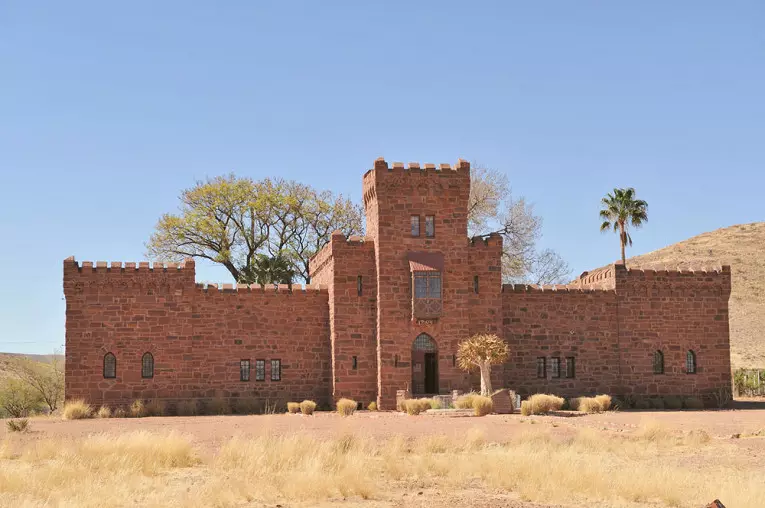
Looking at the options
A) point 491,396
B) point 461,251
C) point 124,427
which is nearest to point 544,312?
point 461,251

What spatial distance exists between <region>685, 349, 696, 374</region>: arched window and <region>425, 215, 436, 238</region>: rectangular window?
11381 millimetres

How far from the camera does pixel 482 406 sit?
97.8ft

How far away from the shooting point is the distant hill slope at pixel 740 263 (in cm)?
6488

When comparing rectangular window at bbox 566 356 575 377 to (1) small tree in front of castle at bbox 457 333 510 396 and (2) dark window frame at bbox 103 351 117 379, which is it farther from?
(2) dark window frame at bbox 103 351 117 379

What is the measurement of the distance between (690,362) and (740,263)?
1676 inches

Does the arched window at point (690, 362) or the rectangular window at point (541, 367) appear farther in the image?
the arched window at point (690, 362)

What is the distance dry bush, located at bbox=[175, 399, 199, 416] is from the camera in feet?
107

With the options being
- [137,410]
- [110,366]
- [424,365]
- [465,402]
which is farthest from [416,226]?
[110,366]

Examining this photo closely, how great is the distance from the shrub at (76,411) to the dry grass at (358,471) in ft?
29.6

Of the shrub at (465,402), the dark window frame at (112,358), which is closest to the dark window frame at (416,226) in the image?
the shrub at (465,402)

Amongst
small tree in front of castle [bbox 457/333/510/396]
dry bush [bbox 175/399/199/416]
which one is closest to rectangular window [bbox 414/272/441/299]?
small tree in front of castle [bbox 457/333/510/396]

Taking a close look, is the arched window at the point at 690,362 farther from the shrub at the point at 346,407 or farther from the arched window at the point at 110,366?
the arched window at the point at 110,366

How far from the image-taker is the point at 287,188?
159 ft

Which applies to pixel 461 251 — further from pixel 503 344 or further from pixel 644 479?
pixel 644 479
